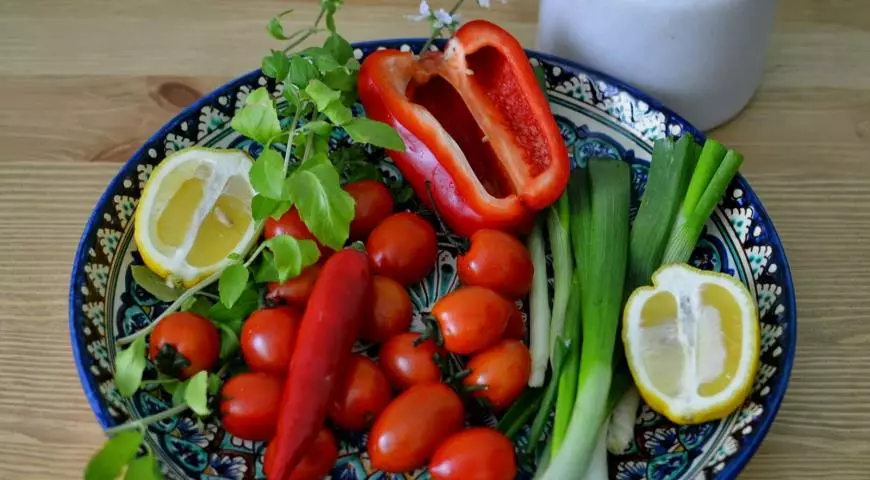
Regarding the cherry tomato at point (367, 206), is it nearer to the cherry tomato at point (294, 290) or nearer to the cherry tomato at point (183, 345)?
the cherry tomato at point (294, 290)

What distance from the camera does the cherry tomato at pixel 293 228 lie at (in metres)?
0.92

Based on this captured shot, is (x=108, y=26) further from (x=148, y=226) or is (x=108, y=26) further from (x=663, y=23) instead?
(x=663, y=23)

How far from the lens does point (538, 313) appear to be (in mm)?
912

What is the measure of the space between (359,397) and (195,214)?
0.91 ft

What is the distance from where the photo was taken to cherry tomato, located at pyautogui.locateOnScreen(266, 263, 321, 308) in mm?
872

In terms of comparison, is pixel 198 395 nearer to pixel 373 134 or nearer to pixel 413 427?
pixel 413 427

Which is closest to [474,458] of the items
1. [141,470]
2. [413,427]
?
[413,427]

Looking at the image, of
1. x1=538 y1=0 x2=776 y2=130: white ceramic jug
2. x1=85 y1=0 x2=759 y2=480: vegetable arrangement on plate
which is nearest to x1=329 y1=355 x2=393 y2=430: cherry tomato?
x1=85 y1=0 x2=759 y2=480: vegetable arrangement on plate

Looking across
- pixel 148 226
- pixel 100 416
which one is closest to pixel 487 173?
pixel 148 226

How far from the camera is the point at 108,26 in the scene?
1259mm

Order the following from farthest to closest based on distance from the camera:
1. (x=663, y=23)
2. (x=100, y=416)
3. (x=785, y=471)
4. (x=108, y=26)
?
(x=108, y=26) → (x=663, y=23) → (x=785, y=471) → (x=100, y=416)

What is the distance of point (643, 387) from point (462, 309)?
0.60 feet

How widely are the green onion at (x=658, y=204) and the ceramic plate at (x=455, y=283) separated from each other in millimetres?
51

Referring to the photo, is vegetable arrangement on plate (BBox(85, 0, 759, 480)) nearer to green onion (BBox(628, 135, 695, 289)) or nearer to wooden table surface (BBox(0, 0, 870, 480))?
green onion (BBox(628, 135, 695, 289))
